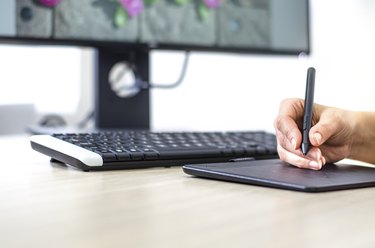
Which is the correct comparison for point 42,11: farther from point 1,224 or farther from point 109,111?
point 1,224

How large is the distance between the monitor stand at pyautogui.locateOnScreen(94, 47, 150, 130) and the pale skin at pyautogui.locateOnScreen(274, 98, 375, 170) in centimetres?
50

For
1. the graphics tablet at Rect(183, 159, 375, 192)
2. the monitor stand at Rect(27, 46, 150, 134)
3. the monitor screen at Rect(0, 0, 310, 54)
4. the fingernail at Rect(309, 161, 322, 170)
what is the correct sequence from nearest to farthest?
the graphics tablet at Rect(183, 159, 375, 192)
the fingernail at Rect(309, 161, 322, 170)
the monitor screen at Rect(0, 0, 310, 54)
the monitor stand at Rect(27, 46, 150, 134)

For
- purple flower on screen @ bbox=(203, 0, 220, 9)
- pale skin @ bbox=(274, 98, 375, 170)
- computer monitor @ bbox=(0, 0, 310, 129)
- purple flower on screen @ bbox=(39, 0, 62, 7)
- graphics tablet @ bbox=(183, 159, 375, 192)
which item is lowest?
graphics tablet @ bbox=(183, 159, 375, 192)

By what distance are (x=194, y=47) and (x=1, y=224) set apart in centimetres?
85

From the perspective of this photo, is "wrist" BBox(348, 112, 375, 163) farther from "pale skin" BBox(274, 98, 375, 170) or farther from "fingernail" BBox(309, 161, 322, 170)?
"fingernail" BBox(309, 161, 322, 170)

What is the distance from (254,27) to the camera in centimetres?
123

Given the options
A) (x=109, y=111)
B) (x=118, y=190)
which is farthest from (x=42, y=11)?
(x=118, y=190)

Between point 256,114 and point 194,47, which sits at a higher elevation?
point 194,47

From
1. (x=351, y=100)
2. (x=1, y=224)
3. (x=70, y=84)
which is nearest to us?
(x=1, y=224)

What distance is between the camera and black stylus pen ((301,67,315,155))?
2.04ft

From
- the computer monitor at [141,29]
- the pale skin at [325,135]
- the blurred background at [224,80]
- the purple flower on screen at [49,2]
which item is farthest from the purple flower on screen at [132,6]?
the pale skin at [325,135]

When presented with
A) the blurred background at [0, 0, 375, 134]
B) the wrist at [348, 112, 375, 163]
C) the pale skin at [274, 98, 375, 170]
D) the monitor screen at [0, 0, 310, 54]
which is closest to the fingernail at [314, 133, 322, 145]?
the pale skin at [274, 98, 375, 170]

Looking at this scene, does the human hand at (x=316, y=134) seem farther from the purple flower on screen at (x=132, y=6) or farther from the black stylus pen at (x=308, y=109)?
the purple flower on screen at (x=132, y=6)

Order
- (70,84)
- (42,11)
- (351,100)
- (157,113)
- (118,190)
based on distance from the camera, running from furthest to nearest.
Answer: (70,84) < (157,113) < (351,100) < (42,11) < (118,190)
